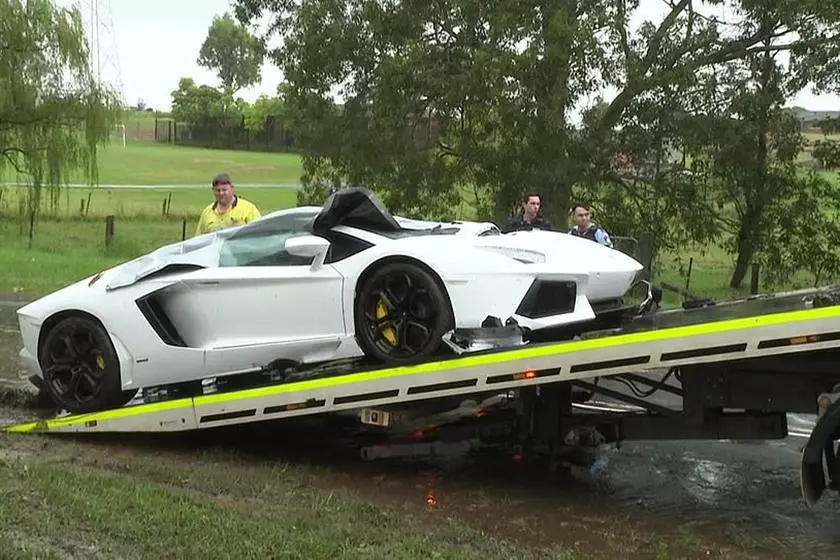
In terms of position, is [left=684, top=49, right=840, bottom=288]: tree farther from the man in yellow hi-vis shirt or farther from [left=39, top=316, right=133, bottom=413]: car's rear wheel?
[left=39, top=316, right=133, bottom=413]: car's rear wheel

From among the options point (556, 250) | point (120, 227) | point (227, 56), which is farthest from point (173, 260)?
point (227, 56)

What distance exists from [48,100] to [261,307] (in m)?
15.2

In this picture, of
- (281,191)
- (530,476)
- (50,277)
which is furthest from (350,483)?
(281,191)

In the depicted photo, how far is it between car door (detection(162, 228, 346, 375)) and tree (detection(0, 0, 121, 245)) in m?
14.5

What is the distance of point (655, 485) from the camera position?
21.2 feet

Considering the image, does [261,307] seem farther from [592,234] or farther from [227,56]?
[227,56]

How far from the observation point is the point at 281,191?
159 ft

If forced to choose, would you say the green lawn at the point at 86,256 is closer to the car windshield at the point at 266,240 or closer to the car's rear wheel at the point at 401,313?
the car windshield at the point at 266,240

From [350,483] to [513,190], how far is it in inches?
428

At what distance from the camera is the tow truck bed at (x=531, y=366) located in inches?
195

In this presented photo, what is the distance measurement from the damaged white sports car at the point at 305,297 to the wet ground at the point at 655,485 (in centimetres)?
77

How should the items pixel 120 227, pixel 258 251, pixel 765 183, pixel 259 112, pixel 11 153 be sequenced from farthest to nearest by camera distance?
pixel 259 112 < pixel 120 227 < pixel 11 153 < pixel 765 183 < pixel 258 251

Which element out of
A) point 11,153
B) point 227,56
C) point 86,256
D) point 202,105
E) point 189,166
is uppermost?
point 227,56

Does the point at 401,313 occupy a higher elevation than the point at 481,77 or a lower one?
lower
